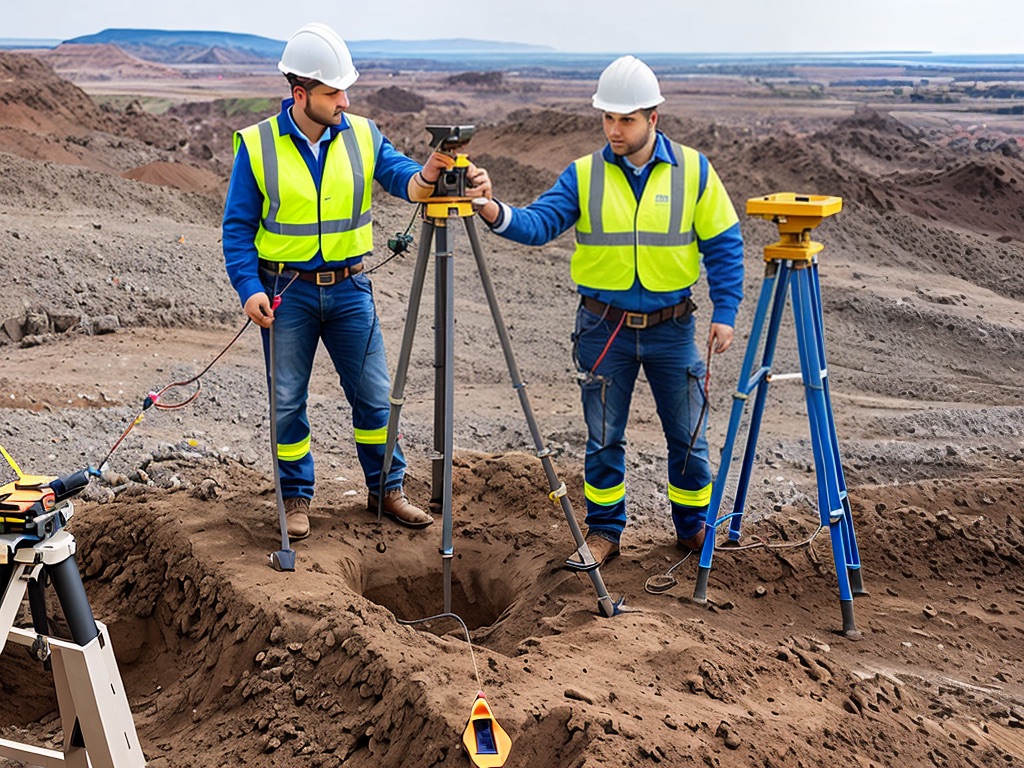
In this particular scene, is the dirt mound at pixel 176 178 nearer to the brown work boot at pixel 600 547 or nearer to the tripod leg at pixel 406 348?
the tripod leg at pixel 406 348

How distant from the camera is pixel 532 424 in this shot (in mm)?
4660

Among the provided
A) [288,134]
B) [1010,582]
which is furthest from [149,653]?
[1010,582]

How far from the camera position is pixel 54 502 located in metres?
3.36

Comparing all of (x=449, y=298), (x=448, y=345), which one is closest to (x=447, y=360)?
(x=448, y=345)

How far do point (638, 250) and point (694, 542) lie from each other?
66.4 inches

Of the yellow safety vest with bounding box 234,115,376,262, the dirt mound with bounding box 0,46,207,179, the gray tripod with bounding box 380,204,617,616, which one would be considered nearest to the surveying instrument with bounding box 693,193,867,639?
the gray tripod with bounding box 380,204,617,616

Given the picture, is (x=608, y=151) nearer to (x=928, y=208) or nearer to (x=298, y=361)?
(x=298, y=361)

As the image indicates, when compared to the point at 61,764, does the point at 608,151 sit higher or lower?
higher

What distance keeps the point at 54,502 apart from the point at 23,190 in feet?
42.6

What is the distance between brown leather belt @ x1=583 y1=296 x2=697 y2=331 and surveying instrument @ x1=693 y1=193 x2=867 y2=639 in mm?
366

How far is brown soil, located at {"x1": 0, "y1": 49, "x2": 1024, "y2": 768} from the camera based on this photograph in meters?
3.91

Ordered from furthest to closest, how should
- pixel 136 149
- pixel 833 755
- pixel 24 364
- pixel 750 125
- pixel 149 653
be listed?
pixel 750 125 → pixel 136 149 → pixel 24 364 → pixel 149 653 → pixel 833 755

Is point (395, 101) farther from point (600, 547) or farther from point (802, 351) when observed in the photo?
point (802, 351)

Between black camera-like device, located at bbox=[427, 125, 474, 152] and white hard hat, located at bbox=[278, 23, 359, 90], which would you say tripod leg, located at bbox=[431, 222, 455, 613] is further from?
white hard hat, located at bbox=[278, 23, 359, 90]
